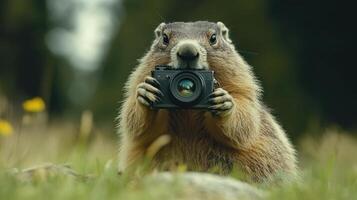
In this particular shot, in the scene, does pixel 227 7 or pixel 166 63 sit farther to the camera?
pixel 227 7

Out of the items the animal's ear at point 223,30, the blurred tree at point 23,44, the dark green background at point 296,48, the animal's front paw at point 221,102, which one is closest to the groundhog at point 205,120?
the animal's front paw at point 221,102

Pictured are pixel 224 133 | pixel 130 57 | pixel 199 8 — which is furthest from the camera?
pixel 130 57

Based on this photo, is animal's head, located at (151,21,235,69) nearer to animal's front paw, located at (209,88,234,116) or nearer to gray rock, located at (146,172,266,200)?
animal's front paw, located at (209,88,234,116)

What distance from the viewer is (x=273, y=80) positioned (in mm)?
A: 21109

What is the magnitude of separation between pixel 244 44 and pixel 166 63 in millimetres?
13191

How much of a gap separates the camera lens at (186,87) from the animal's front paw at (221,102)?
18 centimetres

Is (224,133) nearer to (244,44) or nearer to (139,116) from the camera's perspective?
(139,116)

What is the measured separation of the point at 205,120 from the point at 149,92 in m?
0.66

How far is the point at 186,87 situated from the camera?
7195mm

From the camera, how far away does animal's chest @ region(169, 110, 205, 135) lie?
775cm

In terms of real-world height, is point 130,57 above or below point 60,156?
A: below

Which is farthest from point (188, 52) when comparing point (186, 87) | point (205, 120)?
point (205, 120)

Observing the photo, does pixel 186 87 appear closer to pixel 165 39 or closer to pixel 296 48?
pixel 165 39

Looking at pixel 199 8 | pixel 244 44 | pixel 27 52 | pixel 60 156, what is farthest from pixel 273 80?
pixel 27 52
